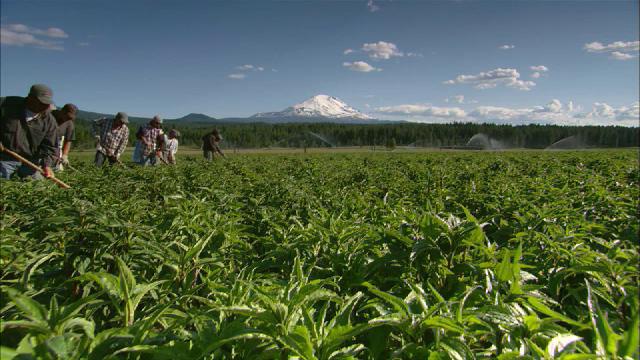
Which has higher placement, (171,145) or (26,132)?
(26,132)

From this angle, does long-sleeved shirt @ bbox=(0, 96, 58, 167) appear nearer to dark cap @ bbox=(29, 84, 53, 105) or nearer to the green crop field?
dark cap @ bbox=(29, 84, 53, 105)

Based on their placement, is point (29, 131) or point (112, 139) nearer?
point (29, 131)

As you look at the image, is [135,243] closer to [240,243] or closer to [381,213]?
[240,243]

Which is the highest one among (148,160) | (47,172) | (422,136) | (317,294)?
(317,294)

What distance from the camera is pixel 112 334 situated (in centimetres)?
120

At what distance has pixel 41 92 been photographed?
5.97 m

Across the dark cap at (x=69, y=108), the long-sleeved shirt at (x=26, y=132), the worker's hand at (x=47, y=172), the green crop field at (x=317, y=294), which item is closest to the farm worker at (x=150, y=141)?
the dark cap at (x=69, y=108)

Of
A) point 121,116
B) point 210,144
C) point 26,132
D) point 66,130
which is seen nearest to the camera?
point 26,132

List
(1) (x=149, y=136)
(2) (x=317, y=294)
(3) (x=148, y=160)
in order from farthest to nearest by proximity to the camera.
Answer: (3) (x=148, y=160), (1) (x=149, y=136), (2) (x=317, y=294)

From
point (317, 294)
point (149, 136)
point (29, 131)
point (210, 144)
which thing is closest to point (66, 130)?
point (29, 131)

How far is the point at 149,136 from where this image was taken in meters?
12.6

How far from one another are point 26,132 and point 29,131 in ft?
0.15

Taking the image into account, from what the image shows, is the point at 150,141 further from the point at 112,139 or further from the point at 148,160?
the point at 112,139

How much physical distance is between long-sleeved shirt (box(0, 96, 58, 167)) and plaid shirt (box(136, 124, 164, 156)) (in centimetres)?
576
